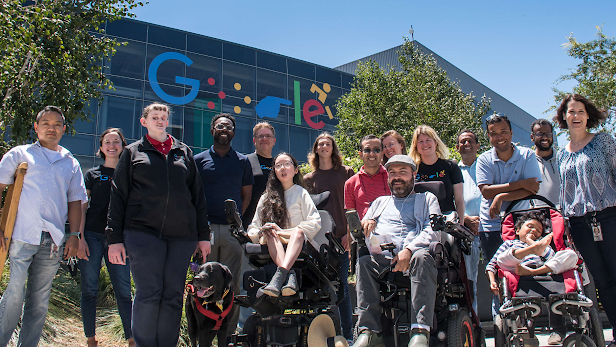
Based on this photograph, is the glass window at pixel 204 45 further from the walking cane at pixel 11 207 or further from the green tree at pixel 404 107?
the walking cane at pixel 11 207

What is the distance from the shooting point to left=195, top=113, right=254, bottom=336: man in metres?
4.61

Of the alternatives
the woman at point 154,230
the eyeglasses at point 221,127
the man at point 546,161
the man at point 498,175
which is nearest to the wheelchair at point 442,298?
the man at point 498,175

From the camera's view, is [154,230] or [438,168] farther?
[438,168]

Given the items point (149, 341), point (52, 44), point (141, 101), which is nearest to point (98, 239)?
point (149, 341)

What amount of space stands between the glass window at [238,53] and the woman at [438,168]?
2233 cm

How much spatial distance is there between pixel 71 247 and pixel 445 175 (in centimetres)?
377

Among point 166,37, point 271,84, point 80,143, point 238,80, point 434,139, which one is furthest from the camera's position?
point 271,84

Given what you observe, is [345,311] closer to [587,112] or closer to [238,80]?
[587,112]

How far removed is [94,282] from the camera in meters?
4.38

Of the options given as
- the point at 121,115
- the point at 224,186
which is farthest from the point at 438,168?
the point at 121,115

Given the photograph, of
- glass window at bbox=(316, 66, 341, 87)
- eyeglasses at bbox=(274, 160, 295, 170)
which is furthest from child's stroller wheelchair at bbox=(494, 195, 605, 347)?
glass window at bbox=(316, 66, 341, 87)

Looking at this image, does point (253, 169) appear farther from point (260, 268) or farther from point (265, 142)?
point (260, 268)

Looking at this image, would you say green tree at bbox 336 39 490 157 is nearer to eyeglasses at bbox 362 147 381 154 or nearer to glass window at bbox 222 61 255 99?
glass window at bbox 222 61 255 99

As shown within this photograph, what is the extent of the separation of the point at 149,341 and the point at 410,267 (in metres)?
2.03
